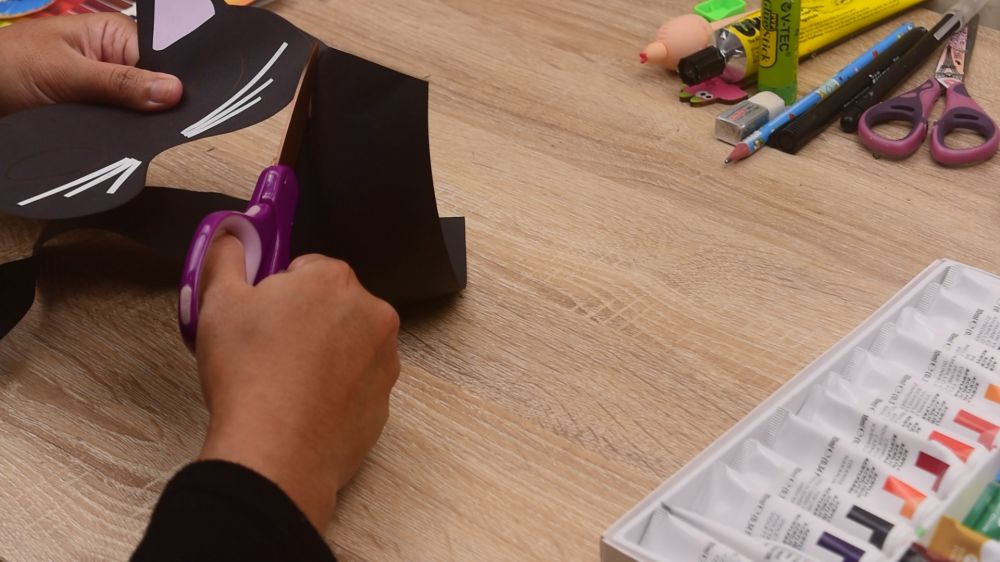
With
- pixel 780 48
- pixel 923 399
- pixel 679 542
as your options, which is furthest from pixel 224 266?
pixel 780 48

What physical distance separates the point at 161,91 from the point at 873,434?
0.49 meters

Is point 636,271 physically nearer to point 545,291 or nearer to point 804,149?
point 545,291

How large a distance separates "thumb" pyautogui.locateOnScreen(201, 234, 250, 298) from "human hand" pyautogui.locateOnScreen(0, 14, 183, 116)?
180 millimetres

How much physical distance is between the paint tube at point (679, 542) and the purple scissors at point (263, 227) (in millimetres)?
246

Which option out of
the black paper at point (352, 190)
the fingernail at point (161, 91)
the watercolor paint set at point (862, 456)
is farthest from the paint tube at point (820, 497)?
the fingernail at point (161, 91)

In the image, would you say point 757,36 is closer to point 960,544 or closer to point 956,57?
point 956,57

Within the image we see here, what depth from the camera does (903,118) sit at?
0.77 m

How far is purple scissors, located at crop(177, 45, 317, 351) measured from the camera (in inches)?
20.2

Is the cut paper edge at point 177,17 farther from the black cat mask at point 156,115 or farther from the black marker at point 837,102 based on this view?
the black marker at point 837,102

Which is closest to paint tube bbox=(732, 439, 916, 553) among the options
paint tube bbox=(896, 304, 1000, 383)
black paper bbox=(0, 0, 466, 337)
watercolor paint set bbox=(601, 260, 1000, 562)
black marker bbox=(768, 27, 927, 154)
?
watercolor paint set bbox=(601, 260, 1000, 562)

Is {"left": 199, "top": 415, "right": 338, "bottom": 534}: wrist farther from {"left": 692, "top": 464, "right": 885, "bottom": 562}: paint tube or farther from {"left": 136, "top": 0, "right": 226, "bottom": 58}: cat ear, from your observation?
{"left": 136, "top": 0, "right": 226, "bottom": 58}: cat ear

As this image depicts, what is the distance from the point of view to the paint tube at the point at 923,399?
507 mm

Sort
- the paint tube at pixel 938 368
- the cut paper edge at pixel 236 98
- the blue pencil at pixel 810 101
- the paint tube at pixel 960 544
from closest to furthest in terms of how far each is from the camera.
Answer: the paint tube at pixel 960 544 → the paint tube at pixel 938 368 → the cut paper edge at pixel 236 98 → the blue pencil at pixel 810 101

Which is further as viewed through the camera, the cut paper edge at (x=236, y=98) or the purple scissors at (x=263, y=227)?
the cut paper edge at (x=236, y=98)
